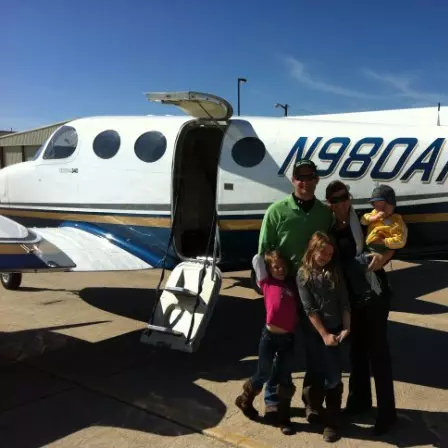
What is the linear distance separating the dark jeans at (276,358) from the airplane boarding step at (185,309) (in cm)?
96

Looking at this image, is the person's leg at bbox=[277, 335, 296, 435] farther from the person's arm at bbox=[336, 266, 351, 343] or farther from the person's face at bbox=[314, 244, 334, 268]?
the person's face at bbox=[314, 244, 334, 268]

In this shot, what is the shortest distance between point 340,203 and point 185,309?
199 centimetres

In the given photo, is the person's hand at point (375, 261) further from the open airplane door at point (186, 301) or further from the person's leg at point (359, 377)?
the open airplane door at point (186, 301)

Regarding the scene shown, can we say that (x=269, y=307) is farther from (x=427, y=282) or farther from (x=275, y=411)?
(x=427, y=282)

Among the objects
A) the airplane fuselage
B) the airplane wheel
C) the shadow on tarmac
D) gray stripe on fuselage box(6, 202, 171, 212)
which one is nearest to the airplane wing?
the airplane fuselage

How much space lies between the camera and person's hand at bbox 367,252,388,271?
342 cm

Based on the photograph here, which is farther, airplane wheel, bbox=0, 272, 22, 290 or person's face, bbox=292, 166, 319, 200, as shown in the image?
airplane wheel, bbox=0, 272, 22, 290

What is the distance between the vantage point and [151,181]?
592 cm

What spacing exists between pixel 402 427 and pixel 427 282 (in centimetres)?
627

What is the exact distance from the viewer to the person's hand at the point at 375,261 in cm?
342

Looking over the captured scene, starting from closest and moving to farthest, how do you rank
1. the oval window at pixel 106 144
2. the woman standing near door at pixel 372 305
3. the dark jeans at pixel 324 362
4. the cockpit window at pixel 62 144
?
the dark jeans at pixel 324 362
the woman standing near door at pixel 372 305
the oval window at pixel 106 144
the cockpit window at pixel 62 144

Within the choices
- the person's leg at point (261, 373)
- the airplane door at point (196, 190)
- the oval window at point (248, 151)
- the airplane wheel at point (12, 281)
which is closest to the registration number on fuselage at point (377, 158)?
the oval window at point (248, 151)

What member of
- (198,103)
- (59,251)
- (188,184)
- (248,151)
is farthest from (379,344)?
(188,184)

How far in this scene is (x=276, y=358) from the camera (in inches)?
138
